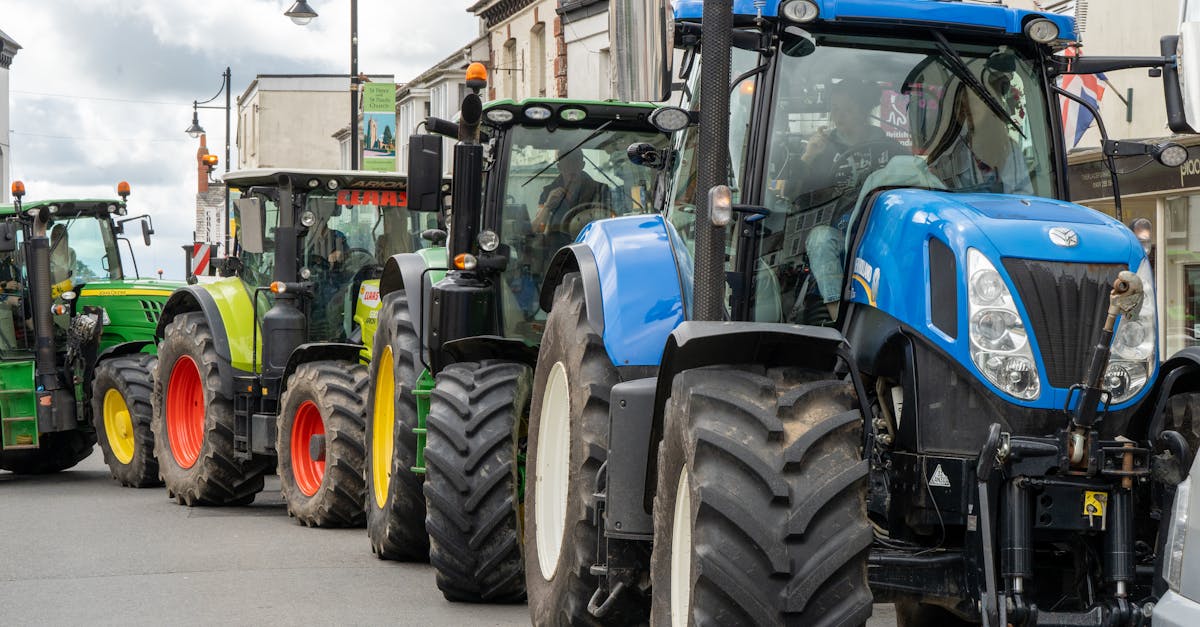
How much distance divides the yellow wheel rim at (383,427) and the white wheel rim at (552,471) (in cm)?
349

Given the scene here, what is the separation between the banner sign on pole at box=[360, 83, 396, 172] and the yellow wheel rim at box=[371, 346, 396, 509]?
37.9ft

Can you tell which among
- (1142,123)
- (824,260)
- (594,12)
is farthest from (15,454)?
(594,12)

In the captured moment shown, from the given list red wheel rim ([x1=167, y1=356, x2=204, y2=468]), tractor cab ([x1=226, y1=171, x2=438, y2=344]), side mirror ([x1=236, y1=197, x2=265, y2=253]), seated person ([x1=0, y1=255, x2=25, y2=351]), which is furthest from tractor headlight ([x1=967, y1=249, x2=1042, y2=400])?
seated person ([x1=0, y1=255, x2=25, y2=351])

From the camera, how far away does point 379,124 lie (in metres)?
23.0

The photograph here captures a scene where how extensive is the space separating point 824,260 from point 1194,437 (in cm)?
140

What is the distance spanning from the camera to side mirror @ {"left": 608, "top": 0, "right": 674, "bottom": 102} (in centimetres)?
543

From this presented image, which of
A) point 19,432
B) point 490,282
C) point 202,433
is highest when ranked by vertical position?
point 490,282

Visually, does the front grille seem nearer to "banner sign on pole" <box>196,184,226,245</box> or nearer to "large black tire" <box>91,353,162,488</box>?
"large black tire" <box>91,353,162,488</box>

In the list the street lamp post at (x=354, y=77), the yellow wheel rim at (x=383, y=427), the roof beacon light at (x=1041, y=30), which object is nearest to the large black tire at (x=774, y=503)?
the roof beacon light at (x=1041, y=30)

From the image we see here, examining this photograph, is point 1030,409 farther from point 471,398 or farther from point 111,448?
point 111,448

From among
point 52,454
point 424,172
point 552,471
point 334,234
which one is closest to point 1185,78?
point 552,471

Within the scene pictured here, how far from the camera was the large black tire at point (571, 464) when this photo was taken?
6359 millimetres

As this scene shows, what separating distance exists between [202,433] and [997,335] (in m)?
10.6

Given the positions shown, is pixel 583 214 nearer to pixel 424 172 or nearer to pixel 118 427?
pixel 424 172
